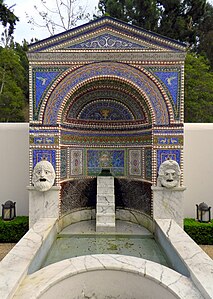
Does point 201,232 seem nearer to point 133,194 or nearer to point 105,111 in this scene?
point 133,194

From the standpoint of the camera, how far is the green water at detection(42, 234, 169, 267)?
4.95 meters

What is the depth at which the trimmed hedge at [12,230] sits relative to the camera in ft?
21.3

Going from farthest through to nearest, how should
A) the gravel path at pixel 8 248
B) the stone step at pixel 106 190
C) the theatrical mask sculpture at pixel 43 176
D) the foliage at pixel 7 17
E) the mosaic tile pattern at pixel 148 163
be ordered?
the foliage at pixel 7 17
the stone step at pixel 106 190
the mosaic tile pattern at pixel 148 163
the theatrical mask sculpture at pixel 43 176
the gravel path at pixel 8 248

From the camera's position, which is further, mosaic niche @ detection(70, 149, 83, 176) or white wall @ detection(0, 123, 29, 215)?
white wall @ detection(0, 123, 29, 215)

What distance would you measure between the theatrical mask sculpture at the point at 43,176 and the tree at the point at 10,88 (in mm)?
9480

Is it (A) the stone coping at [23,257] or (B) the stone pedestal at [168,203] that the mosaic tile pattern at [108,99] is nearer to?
(B) the stone pedestal at [168,203]

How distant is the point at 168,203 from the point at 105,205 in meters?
1.58

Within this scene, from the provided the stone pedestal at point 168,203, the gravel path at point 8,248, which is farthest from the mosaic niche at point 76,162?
the gravel path at point 8,248

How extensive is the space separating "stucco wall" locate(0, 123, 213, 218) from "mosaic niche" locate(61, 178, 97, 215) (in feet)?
4.69

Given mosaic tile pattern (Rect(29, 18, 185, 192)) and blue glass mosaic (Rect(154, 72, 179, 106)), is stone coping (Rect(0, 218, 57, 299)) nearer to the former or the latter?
mosaic tile pattern (Rect(29, 18, 185, 192))

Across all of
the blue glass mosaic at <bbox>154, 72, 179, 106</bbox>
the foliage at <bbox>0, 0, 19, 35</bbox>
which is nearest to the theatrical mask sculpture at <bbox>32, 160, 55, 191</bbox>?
the blue glass mosaic at <bbox>154, 72, 179, 106</bbox>

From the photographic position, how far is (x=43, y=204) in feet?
20.8

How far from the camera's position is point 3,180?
7.57 meters

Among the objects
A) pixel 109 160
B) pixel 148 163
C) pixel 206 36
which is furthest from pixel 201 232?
pixel 206 36
